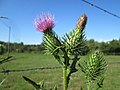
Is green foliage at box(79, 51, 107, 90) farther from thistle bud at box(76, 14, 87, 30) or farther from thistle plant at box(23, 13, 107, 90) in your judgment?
thistle bud at box(76, 14, 87, 30)

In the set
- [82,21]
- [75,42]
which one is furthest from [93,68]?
[82,21]

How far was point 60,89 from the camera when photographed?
11641 millimetres

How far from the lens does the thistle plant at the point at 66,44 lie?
56.6 inches

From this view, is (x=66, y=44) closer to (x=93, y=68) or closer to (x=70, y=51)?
(x=70, y=51)

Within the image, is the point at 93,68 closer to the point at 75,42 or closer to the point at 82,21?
the point at 75,42

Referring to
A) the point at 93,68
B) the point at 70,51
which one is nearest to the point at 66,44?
the point at 70,51

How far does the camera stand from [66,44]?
4.81ft

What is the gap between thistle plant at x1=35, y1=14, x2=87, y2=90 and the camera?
1438mm

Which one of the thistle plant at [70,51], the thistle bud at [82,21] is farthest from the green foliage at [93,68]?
the thistle bud at [82,21]

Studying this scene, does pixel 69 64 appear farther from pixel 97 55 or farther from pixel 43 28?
pixel 97 55

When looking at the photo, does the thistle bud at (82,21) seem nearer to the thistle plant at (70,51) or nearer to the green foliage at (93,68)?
the thistle plant at (70,51)

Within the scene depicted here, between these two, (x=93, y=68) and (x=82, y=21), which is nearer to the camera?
(x=82, y=21)

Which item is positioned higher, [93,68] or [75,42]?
[75,42]

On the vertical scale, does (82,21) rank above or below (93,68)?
above
